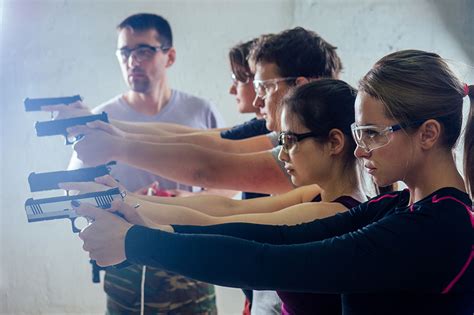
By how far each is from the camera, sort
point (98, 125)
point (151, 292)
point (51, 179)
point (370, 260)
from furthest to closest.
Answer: point (151, 292)
point (98, 125)
point (51, 179)
point (370, 260)

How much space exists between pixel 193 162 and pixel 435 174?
774 millimetres

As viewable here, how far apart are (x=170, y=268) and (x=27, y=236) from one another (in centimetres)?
220

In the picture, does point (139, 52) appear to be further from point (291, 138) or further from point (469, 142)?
point (469, 142)

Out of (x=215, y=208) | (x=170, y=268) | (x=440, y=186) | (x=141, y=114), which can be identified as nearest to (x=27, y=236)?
(x=141, y=114)

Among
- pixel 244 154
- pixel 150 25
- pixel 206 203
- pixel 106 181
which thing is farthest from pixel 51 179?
pixel 150 25

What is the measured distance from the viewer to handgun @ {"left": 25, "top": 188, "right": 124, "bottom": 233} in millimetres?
1124

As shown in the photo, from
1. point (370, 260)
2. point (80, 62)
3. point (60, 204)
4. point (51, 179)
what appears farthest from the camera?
point (80, 62)

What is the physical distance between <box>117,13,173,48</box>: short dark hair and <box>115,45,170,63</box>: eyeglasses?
50 mm

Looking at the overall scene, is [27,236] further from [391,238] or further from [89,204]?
[391,238]

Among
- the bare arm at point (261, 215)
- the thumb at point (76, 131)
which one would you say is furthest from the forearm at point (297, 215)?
the thumb at point (76, 131)

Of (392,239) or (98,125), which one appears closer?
(392,239)

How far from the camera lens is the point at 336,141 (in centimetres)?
132

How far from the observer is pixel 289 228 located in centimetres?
115

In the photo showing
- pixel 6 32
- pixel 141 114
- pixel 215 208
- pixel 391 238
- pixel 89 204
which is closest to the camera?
pixel 391 238
